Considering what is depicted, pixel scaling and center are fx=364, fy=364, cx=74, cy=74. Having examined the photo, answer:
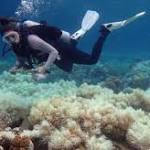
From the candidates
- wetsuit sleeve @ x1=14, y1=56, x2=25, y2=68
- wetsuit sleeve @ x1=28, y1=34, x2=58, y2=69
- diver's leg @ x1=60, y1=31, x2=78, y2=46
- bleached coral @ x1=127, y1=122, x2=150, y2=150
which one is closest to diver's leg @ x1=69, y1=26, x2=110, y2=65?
diver's leg @ x1=60, y1=31, x2=78, y2=46

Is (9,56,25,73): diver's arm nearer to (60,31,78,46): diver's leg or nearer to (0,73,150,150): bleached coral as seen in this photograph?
(0,73,150,150): bleached coral

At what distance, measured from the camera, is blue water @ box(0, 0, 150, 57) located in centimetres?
4268

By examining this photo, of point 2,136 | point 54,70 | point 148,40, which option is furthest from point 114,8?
point 2,136

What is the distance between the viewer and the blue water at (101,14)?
42.7 meters

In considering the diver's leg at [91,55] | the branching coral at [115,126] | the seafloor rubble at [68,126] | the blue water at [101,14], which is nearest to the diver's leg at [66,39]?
the diver's leg at [91,55]

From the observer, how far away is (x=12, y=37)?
7.27 metres

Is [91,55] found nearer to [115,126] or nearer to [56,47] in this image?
[56,47]

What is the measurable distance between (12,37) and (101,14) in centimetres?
5570

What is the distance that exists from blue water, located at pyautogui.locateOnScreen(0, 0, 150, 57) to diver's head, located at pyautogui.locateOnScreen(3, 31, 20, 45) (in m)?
28.4

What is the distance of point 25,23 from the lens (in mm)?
7641

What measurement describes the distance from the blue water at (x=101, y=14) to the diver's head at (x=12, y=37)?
93.3 ft

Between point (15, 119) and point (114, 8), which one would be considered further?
point (114, 8)

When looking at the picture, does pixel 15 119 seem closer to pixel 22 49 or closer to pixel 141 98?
pixel 22 49

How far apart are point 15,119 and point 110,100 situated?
223 cm
